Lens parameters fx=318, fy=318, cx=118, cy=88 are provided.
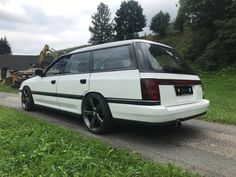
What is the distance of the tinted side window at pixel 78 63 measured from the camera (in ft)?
21.0

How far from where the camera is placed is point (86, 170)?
12.5 ft

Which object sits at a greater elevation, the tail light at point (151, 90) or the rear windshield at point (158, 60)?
the rear windshield at point (158, 60)

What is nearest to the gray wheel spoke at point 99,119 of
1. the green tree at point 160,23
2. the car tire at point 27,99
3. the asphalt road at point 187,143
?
the asphalt road at point 187,143

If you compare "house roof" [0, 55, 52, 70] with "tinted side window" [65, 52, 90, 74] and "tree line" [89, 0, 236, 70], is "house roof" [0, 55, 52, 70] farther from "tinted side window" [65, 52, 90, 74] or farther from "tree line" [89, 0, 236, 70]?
"tinted side window" [65, 52, 90, 74]

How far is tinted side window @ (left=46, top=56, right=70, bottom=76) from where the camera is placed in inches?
281

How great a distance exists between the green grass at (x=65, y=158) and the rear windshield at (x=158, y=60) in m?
1.46

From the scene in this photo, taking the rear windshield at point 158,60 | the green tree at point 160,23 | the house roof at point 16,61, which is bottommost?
the rear windshield at point 158,60

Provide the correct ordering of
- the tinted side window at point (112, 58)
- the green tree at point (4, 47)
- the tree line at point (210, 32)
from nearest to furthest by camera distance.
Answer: the tinted side window at point (112, 58)
the tree line at point (210, 32)
the green tree at point (4, 47)

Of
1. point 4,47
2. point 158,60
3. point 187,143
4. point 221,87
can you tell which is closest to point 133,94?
point 158,60

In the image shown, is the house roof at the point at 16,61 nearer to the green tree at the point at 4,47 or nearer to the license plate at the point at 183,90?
the green tree at the point at 4,47

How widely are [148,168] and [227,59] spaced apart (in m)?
19.9

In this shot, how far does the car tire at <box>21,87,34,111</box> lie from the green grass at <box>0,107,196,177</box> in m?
2.90

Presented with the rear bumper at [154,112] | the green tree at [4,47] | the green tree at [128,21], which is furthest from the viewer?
the green tree at [4,47]

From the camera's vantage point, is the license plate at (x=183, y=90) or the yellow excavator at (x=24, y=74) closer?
the license plate at (x=183, y=90)
